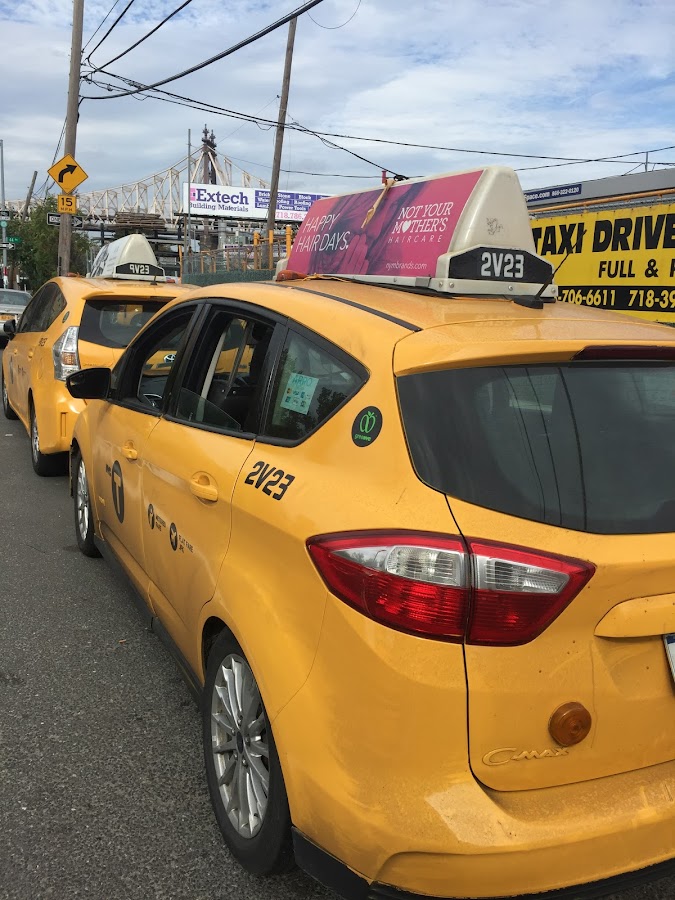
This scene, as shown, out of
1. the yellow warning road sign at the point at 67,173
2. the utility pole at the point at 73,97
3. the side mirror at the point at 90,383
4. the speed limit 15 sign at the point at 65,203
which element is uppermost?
the utility pole at the point at 73,97

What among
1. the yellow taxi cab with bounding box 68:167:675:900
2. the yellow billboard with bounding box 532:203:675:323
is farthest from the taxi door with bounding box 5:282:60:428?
the yellow billboard with bounding box 532:203:675:323

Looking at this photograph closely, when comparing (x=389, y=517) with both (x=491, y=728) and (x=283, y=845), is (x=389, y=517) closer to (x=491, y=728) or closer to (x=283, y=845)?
(x=491, y=728)

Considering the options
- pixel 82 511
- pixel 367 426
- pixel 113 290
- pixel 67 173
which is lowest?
pixel 82 511

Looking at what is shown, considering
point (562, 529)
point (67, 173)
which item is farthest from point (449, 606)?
point (67, 173)

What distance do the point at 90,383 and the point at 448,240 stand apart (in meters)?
2.07

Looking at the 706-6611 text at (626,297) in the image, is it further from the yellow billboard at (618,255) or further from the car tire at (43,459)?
the car tire at (43,459)

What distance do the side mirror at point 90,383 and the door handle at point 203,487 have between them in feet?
5.56

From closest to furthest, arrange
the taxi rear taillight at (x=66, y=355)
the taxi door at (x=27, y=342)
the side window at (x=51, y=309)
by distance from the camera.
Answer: the taxi rear taillight at (x=66, y=355) < the side window at (x=51, y=309) < the taxi door at (x=27, y=342)

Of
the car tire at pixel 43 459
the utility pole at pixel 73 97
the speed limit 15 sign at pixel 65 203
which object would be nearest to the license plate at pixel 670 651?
the car tire at pixel 43 459

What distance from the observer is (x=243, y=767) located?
87.8 inches

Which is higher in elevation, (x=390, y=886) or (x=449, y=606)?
(x=449, y=606)

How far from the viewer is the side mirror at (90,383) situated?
4035 mm

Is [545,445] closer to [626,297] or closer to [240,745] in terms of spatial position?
[240,745]

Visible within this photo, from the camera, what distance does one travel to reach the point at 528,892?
164cm
